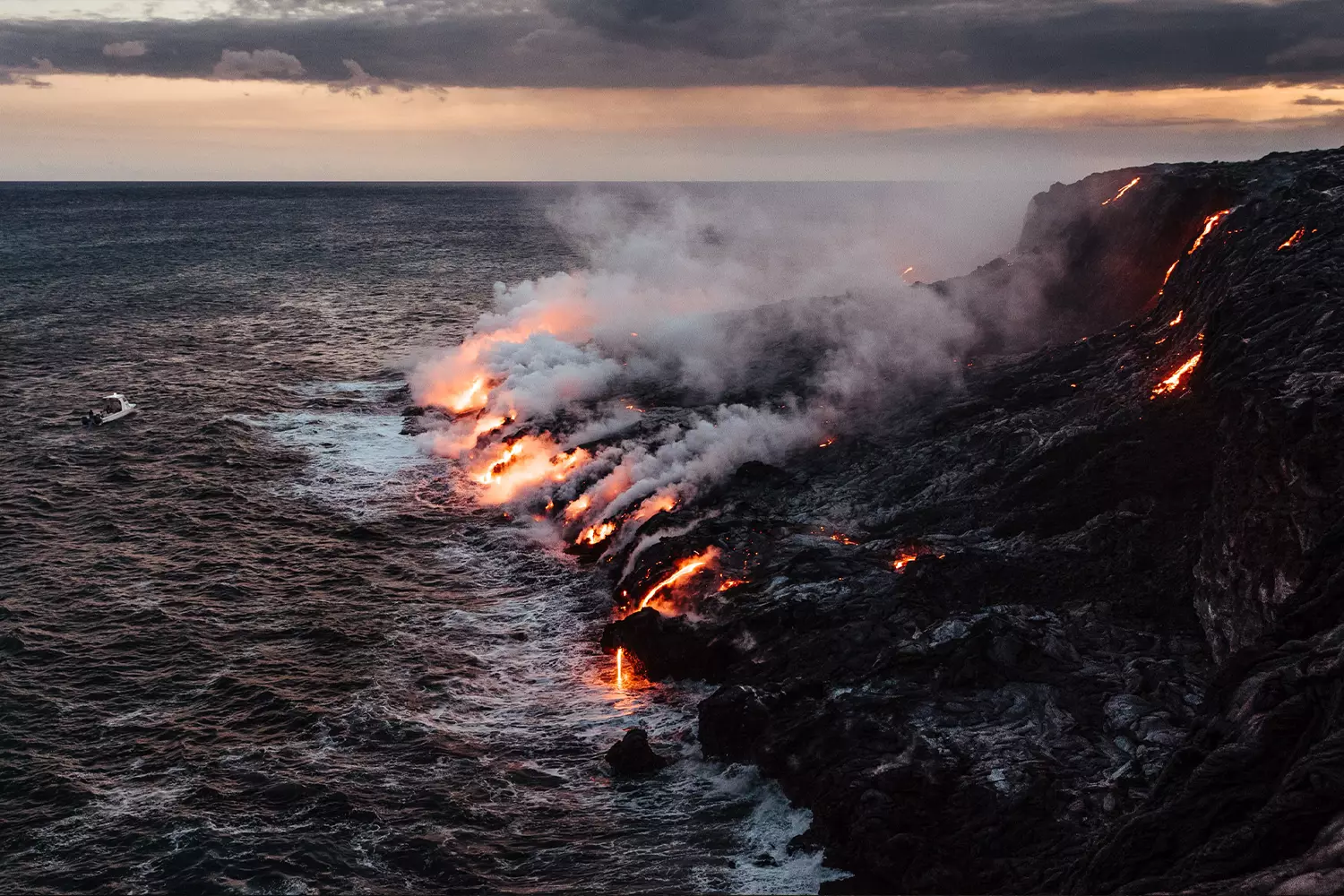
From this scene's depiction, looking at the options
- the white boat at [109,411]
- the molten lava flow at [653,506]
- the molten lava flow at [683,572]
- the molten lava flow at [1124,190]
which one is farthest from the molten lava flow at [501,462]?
the molten lava flow at [1124,190]

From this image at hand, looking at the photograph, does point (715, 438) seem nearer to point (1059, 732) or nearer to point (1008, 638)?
A: point (1008, 638)

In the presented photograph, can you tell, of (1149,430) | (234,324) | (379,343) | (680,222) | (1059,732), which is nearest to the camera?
(1059,732)

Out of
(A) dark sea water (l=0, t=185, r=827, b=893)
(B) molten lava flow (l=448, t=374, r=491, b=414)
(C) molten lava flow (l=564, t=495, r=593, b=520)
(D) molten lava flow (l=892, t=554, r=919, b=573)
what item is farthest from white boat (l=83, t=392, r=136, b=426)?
(D) molten lava flow (l=892, t=554, r=919, b=573)

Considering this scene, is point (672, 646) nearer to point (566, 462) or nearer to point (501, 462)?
point (566, 462)

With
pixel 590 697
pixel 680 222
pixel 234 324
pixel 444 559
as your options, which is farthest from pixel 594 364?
pixel 680 222

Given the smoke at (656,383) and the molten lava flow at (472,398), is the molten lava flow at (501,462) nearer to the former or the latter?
the smoke at (656,383)

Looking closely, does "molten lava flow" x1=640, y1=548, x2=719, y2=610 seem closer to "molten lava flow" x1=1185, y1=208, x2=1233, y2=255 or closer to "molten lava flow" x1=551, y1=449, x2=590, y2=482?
"molten lava flow" x1=551, y1=449, x2=590, y2=482
